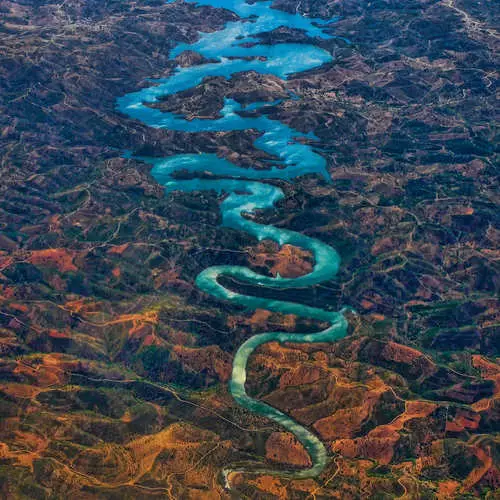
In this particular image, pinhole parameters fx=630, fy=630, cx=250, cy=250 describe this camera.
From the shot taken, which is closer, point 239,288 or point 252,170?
point 239,288

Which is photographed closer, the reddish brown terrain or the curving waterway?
the reddish brown terrain

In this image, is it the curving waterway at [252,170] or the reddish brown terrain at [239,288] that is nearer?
the reddish brown terrain at [239,288]

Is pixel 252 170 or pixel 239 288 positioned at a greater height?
pixel 252 170

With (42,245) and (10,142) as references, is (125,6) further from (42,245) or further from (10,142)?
(42,245)
